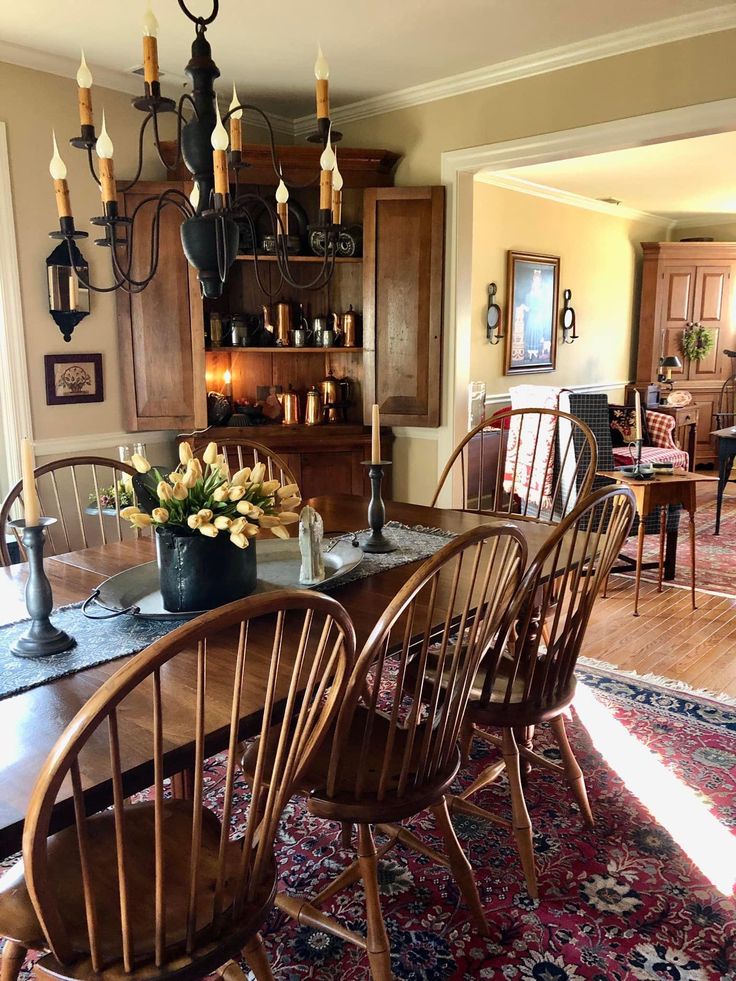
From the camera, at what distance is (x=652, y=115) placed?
333 centimetres

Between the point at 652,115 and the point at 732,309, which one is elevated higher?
the point at 652,115

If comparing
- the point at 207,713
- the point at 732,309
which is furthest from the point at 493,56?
the point at 732,309

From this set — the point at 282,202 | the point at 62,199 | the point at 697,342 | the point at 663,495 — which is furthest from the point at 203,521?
the point at 697,342

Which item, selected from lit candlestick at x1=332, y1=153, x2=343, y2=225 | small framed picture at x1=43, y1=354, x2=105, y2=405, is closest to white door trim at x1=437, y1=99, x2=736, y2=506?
small framed picture at x1=43, y1=354, x2=105, y2=405

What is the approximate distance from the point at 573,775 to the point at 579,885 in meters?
0.28

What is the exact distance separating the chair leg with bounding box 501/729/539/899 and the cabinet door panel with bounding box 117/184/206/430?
8.46 ft

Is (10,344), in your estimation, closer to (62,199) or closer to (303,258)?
(303,258)

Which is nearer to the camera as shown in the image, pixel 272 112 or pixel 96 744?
pixel 96 744

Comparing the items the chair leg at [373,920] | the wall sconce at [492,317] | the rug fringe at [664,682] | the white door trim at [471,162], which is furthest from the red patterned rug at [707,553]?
the chair leg at [373,920]

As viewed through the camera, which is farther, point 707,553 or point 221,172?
point 707,553

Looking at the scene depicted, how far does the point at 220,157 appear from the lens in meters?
1.58

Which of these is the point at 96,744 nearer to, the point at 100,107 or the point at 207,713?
the point at 207,713

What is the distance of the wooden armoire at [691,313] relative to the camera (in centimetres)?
832

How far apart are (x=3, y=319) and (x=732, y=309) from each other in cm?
757
